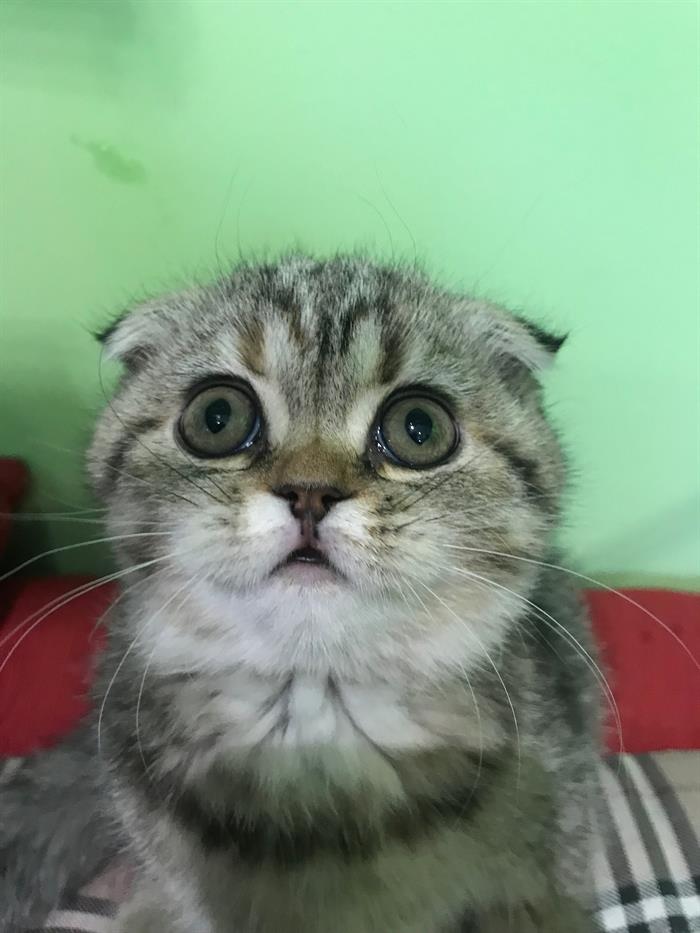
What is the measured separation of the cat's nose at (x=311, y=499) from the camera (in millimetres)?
599

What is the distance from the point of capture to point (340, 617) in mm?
645

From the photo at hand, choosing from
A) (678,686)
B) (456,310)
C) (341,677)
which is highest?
(456,310)

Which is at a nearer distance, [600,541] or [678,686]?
[678,686]

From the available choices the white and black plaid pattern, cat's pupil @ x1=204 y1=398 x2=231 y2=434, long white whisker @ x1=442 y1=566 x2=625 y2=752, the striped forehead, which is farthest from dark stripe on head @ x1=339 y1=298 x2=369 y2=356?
the white and black plaid pattern

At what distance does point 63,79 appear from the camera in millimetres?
1046

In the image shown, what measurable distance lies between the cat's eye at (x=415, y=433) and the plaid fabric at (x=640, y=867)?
1.71 feet

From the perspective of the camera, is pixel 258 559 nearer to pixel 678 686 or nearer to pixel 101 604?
pixel 101 604

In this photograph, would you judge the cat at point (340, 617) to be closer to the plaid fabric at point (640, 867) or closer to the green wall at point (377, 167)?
the plaid fabric at point (640, 867)

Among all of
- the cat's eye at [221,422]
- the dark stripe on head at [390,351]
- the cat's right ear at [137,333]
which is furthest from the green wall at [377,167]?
the dark stripe on head at [390,351]

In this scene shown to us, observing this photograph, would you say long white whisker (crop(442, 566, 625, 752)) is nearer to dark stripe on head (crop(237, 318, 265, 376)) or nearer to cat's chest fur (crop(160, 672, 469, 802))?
cat's chest fur (crop(160, 672, 469, 802))

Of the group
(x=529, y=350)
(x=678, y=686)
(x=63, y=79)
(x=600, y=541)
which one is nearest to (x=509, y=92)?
(x=529, y=350)

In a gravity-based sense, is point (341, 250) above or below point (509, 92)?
below

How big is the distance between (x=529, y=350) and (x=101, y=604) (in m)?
0.74

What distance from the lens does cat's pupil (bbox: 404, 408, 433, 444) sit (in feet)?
2.32
